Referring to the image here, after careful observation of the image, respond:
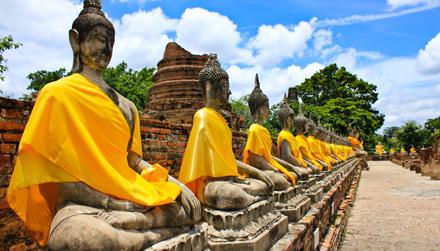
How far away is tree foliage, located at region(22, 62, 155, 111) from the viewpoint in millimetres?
27875

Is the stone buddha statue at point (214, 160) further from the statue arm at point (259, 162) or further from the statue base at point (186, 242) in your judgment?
the statue arm at point (259, 162)

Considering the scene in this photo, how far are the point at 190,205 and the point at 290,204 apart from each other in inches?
110

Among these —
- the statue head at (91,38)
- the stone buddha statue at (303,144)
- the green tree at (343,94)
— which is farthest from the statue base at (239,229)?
the green tree at (343,94)

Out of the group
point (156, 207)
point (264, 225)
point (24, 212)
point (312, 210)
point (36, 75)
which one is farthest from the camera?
point (36, 75)

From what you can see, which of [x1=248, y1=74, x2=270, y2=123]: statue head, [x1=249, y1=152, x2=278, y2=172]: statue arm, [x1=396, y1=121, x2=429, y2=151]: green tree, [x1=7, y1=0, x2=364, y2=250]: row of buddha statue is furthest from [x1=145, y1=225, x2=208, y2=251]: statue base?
[x1=396, y1=121, x2=429, y2=151]: green tree

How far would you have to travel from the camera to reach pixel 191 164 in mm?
3877

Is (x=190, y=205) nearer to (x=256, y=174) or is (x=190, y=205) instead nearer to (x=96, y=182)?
(x=96, y=182)

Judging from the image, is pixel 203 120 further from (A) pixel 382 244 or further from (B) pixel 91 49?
(A) pixel 382 244

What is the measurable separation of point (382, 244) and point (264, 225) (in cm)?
425

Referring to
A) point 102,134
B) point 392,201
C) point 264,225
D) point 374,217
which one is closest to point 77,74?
point 102,134

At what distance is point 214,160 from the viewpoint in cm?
386

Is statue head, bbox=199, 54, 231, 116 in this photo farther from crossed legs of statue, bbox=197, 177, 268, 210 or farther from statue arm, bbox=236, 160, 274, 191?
crossed legs of statue, bbox=197, 177, 268, 210

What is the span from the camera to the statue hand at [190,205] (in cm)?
289

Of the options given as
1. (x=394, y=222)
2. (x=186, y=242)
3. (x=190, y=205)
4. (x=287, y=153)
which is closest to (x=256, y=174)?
(x=190, y=205)
